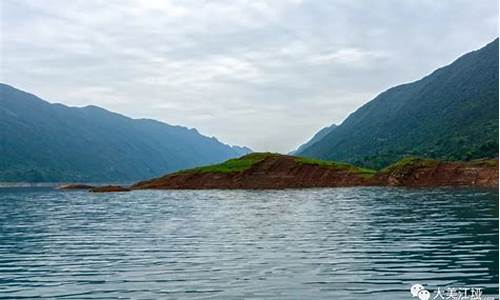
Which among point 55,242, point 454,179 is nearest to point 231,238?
point 55,242

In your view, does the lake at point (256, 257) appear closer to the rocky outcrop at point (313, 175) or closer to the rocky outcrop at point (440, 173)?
the rocky outcrop at point (440, 173)

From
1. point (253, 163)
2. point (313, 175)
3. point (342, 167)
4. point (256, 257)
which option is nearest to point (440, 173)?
point (342, 167)

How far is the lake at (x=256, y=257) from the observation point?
81.4 feet

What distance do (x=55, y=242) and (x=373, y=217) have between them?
32138mm

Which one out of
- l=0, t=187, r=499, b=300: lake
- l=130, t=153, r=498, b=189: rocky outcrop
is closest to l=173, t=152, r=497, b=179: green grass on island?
l=130, t=153, r=498, b=189: rocky outcrop

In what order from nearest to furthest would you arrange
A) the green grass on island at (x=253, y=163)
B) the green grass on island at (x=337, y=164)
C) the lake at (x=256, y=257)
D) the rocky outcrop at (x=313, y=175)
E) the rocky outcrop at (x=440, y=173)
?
1. the lake at (x=256, y=257)
2. the rocky outcrop at (x=440, y=173)
3. the rocky outcrop at (x=313, y=175)
4. the green grass on island at (x=337, y=164)
5. the green grass on island at (x=253, y=163)

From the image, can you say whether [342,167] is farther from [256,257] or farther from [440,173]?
[256,257]

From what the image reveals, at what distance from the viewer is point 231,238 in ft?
142

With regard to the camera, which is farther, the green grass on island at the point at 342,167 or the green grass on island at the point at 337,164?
the green grass on island at the point at 342,167

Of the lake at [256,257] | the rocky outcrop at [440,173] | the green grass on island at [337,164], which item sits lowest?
the lake at [256,257]

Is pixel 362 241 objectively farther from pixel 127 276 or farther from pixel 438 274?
pixel 127 276

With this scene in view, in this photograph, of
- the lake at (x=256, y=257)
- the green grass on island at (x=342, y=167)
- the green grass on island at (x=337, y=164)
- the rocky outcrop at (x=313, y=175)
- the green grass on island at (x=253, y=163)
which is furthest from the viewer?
the green grass on island at (x=253, y=163)

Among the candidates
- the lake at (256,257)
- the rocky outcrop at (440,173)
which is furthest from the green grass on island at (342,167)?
the lake at (256,257)

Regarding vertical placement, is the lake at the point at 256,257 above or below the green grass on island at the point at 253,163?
below
